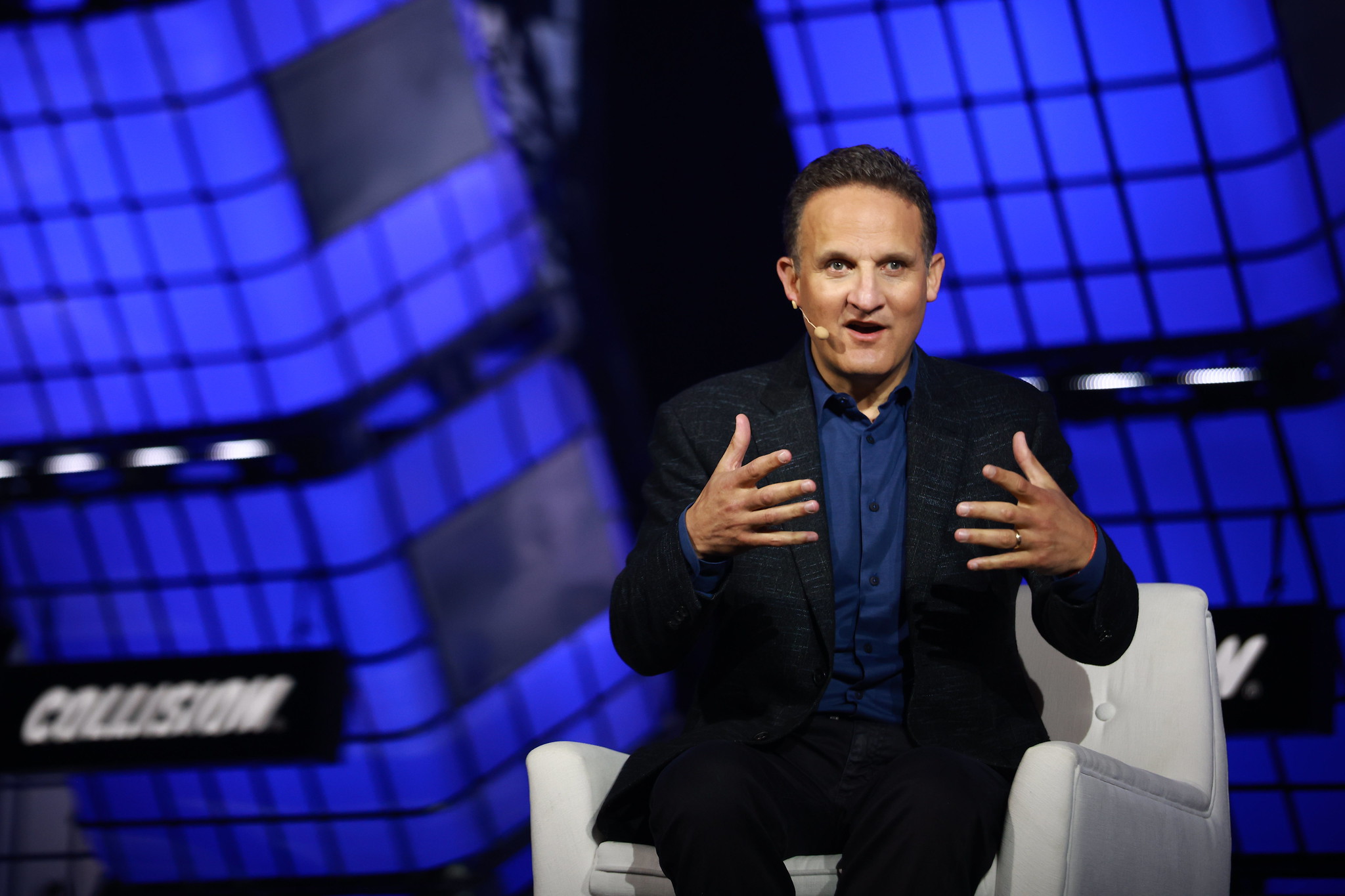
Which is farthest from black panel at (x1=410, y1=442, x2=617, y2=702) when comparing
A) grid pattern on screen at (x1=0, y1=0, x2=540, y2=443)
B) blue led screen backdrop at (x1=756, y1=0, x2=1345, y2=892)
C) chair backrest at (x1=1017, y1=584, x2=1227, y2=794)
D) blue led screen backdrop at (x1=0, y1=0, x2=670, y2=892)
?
chair backrest at (x1=1017, y1=584, x2=1227, y2=794)

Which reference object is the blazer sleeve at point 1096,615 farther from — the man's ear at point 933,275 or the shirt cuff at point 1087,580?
the man's ear at point 933,275

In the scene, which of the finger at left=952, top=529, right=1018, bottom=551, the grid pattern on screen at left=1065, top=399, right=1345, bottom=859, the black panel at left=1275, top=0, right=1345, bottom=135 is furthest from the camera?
the grid pattern on screen at left=1065, top=399, right=1345, bottom=859

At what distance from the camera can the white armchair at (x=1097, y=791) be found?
59.4 inches

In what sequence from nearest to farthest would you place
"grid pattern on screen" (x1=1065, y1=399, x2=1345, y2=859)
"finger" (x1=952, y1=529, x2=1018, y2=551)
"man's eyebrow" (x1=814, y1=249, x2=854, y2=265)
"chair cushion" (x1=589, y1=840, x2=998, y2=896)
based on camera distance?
"finger" (x1=952, y1=529, x2=1018, y2=551) → "chair cushion" (x1=589, y1=840, x2=998, y2=896) → "man's eyebrow" (x1=814, y1=249, x2=854, y2=265) → "grid pattern on screen" (x1=1065, y1=399, x2=1345, y2=859)

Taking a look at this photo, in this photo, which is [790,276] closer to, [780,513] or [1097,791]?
[780,513]

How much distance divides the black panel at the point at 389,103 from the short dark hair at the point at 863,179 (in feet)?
6.11

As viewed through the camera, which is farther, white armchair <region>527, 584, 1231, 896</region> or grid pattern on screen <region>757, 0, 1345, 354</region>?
grid pattern on screen <region>757, 0, 1345, 354</region>

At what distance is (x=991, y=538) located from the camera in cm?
142

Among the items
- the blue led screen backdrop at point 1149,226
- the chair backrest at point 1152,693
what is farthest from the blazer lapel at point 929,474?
the blue led screen backdrop at point 1149,226

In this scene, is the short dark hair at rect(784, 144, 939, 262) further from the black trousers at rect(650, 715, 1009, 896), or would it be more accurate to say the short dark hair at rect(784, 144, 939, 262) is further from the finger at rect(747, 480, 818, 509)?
the black trousers at rect(650, 715, 1009, 896)

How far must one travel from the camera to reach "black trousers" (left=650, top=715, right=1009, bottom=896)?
1415 millimetres

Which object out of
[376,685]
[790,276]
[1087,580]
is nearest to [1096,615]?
[1087,580]

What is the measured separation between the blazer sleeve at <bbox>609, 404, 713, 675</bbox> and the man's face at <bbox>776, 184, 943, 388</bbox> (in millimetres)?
304

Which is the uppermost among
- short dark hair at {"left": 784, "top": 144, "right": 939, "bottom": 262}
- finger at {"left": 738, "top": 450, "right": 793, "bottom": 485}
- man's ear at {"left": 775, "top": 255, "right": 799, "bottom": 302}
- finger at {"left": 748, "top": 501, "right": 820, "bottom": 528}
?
short dark hair at {"left": 784, "top": 144, "right": 939, "bottom": 262}
